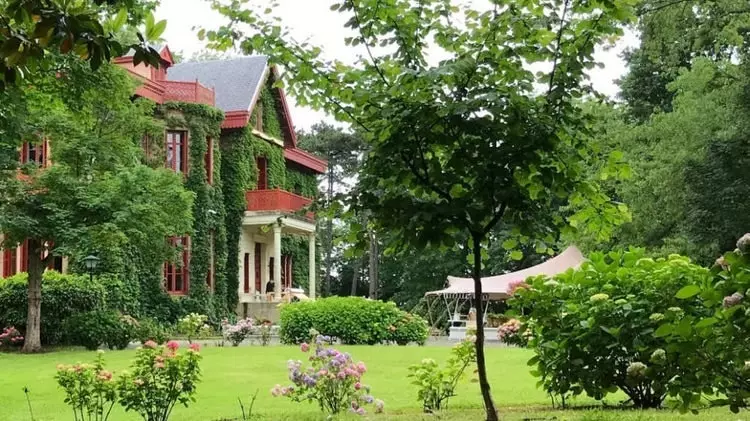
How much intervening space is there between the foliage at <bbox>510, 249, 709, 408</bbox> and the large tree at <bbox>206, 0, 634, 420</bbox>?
1159 millimetres

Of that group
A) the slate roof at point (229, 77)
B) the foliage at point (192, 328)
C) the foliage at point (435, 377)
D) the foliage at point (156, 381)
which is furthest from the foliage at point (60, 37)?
the slate roof at point (229, 77)

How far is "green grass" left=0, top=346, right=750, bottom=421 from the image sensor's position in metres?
6.53

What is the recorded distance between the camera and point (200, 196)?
25.1m

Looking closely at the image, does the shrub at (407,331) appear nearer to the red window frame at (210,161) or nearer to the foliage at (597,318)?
the red window frame at (210,161)

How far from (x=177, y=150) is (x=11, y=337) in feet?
31.9

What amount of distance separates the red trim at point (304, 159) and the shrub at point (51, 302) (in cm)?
1436

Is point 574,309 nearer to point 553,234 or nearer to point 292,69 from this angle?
point 553,234

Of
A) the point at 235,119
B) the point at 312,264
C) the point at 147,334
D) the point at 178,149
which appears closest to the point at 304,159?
the point at 312,264

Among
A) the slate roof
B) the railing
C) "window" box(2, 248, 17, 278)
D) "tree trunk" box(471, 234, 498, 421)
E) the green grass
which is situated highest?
the slate roof

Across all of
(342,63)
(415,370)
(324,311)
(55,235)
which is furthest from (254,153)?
(342,63)

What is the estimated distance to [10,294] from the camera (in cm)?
1789

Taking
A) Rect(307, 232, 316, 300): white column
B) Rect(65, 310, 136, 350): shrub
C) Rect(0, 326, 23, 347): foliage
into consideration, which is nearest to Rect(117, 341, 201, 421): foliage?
Rect(65, 310, 136, 350): shrub

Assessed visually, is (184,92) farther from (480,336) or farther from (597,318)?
(480,336)

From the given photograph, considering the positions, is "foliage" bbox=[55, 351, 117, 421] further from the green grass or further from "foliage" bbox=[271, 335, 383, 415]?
"foliage" bbox=[271, 335, 383, 415]
